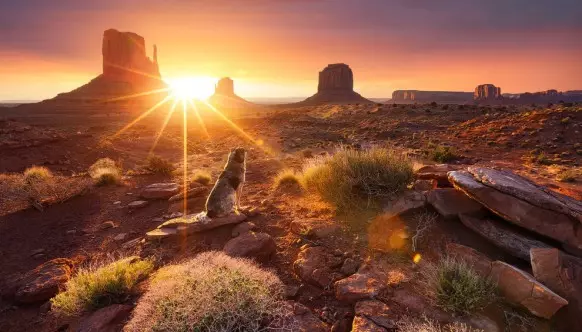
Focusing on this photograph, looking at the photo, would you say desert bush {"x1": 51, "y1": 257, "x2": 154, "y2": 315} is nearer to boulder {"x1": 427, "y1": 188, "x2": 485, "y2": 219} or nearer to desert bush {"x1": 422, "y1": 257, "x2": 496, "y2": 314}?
desert bush {"x1": 422, "y1": 257, "x2": 496, "y2": 314}

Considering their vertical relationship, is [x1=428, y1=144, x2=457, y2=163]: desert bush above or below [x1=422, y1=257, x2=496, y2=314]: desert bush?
above

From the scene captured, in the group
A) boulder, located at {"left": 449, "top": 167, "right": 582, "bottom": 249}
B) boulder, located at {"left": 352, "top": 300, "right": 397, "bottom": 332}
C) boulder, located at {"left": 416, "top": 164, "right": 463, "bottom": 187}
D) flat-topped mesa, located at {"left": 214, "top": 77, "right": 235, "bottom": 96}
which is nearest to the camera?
boulder, located at {"left": 352, "top": 300, "right": 397, "bottom": 332}

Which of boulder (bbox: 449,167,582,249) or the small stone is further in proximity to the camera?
the small stone

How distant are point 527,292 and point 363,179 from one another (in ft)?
11.0

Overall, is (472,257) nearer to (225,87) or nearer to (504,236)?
(504,236)

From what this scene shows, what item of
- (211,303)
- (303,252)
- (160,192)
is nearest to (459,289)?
(303,252)

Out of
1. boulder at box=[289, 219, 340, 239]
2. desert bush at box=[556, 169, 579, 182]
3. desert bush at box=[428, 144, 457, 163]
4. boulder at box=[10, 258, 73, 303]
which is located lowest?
boulder at box=[10, 258, 73, 303]

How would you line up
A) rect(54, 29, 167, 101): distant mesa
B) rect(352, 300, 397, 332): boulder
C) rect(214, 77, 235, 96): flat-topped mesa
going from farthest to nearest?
rect(214, 77, 235, 96): flat-topped mesa < rect(54, 29, 167, 101): distant mesa < rect(352, 300, 397, 332): boulder

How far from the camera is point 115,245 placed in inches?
260

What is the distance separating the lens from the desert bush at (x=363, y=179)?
6191mm

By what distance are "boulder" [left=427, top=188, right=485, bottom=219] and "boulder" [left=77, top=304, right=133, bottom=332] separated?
5323 millimetres

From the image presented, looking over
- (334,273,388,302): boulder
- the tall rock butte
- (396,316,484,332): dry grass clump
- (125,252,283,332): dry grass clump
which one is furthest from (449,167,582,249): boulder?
the tall rock butte

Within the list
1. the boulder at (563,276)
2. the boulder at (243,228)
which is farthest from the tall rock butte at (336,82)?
the boulder at (563,276)

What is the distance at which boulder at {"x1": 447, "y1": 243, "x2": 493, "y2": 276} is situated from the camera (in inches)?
161
